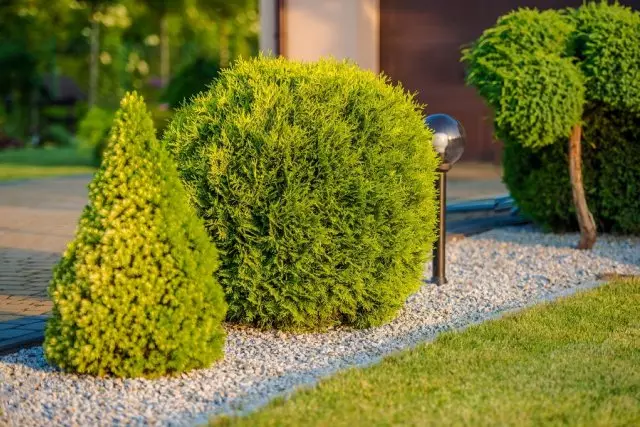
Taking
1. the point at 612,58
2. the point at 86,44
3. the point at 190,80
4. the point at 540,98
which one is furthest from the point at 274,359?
the point at 86,44

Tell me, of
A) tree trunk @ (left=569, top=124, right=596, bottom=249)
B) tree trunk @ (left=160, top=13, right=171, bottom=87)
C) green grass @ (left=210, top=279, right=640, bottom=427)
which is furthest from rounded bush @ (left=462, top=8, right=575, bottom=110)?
tree trunk @ (left=160, top=13, right=171, bottom=87)

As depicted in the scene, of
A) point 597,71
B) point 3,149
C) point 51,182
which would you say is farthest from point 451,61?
point 3,149

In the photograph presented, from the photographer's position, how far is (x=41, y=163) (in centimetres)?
2202

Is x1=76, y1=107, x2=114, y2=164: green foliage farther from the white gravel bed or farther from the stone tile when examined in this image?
the stone tile

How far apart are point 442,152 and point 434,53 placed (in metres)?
9.29

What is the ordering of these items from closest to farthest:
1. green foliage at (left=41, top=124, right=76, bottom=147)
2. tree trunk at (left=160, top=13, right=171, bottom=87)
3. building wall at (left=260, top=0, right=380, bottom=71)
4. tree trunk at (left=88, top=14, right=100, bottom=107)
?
building wall at (left=260, top=0, right=380, bottom=71)
tree trunk at (left=88, top=14, right=100, bottom=107)
green foliage at (left=41, top=124, right=76, bottom=147)
tree trunk at (left=160, top=13, right=171, bottom=87)

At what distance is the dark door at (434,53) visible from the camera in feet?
53.9

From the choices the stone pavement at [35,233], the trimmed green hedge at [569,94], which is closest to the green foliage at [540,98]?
the trimmed green hedge at [569,94]

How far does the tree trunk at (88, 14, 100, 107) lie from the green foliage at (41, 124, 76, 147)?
4.57 ft

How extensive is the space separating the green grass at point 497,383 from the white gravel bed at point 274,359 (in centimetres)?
30

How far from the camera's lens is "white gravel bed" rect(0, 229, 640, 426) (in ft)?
15.5

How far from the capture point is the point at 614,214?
376 inches

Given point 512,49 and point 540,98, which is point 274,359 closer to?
point 540,98

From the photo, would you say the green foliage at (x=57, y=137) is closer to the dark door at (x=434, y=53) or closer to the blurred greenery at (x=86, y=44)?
the blurred greenery at (x=86, y=44)
